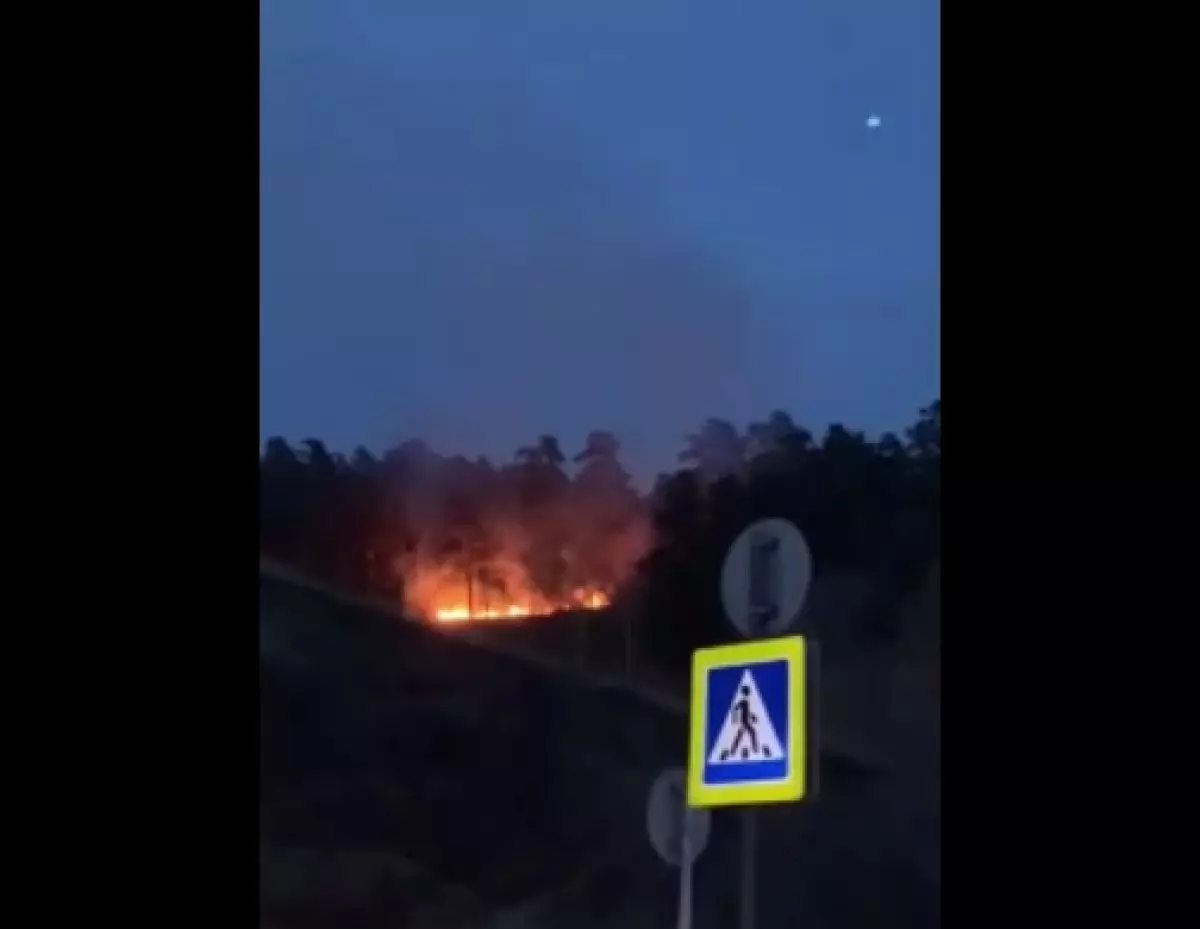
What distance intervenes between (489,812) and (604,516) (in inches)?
51.8

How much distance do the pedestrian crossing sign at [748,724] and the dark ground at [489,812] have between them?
3.01 m

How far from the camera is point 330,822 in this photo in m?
5.93

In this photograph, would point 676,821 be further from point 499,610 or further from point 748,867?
point 499,610

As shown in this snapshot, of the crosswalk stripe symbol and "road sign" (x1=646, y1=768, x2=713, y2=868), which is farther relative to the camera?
"road sign" (x1=646, y1=768, x2=713, y2=868)

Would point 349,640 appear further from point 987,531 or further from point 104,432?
point 104,432

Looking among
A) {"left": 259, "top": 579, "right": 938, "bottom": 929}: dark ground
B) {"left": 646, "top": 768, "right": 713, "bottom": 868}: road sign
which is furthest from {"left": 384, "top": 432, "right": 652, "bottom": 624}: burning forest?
{"left": 646, "top": 768, "right": 713, "bottom": 868}: road sign

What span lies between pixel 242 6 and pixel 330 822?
14.9 ft

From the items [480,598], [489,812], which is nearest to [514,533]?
[480,598]

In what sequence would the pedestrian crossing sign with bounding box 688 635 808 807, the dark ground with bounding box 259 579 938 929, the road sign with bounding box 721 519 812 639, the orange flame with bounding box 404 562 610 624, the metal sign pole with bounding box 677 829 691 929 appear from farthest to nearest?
the orange flame with bounding box 404 562 610 624 → the dark ground with bounding box 259 579 938 929 → the metal sign pole with bounding box 677 829 691 929 → the road sign with bounding box 721 519 812 639 → the pedestrian crossing sign with bounding box 688 635 808 807

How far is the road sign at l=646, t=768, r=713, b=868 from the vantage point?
3.06 meters

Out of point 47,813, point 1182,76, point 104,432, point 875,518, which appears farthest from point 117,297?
point 875,518

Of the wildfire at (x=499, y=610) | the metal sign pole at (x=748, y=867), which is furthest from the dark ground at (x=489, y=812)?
the metal sign pole at (x=748, y=867)

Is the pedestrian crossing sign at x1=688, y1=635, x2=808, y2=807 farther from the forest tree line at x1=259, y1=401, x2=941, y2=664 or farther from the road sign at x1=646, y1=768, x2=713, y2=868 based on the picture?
the forest tree line at x1=259, y1=401, x2=941, y2=664

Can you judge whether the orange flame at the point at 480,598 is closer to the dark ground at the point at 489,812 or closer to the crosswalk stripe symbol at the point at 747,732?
the dark ground at the point at 489,812
